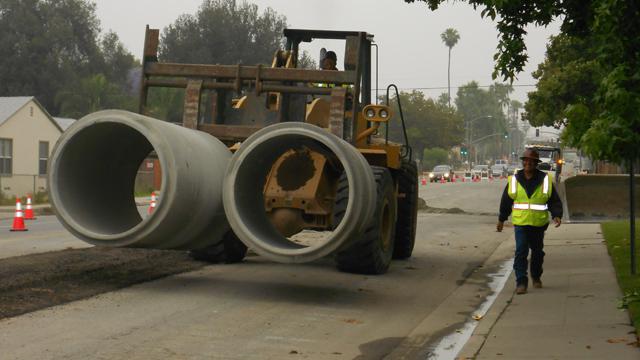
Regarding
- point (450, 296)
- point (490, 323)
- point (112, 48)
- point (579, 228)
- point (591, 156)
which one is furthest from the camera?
point (112, 48)

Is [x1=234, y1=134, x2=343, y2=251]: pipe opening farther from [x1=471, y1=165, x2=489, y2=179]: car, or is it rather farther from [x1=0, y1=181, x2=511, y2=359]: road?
[x1=471, y1=165, x2=489, y2=179]: car

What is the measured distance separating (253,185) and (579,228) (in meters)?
12.9

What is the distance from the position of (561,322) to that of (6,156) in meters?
36.9

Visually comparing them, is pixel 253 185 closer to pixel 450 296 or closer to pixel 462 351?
pixel 450 296

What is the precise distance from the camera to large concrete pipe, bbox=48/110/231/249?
35.4 ft

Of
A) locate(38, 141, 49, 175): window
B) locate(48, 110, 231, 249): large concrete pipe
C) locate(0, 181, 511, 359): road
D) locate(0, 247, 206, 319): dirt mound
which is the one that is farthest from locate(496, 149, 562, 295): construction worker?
locate(38, 141, 49, 175): window

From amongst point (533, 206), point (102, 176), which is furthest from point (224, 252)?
point (533, 206)

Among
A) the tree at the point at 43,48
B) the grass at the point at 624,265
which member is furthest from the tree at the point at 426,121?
the grass at the point at 624,265

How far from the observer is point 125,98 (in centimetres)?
7412

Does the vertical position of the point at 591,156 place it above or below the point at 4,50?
below

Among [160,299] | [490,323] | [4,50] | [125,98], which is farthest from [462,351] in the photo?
[4,50]

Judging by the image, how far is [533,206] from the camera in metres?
11.8

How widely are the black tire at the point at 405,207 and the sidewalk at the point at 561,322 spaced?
2112mm

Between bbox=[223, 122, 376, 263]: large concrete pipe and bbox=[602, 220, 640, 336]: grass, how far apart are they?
2746 millimetres
